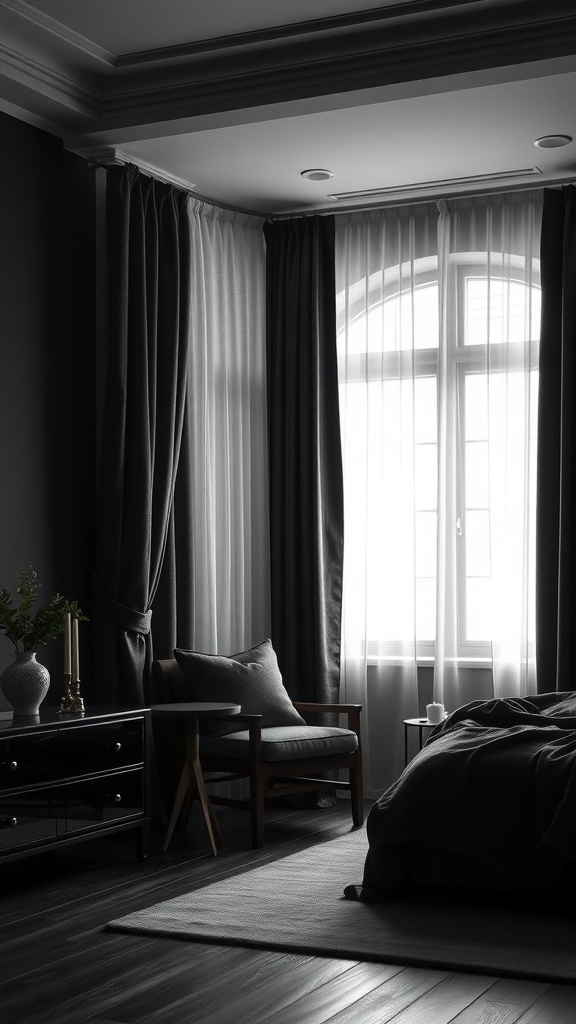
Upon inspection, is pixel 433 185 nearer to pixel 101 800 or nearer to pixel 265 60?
pixel 265 60

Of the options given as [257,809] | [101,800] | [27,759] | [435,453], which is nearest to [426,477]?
[435,453]

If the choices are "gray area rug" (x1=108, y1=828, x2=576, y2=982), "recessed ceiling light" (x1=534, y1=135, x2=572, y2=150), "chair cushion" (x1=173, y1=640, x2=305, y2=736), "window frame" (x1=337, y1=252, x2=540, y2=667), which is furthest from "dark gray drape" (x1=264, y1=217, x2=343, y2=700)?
"gray area rug" (x1=108, y1=828, x2=576, y2=982)

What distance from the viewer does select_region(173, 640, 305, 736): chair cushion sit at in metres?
5.16

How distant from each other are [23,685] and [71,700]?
272mm

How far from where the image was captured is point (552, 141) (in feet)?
16.9

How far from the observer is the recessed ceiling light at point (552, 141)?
16.8 ft

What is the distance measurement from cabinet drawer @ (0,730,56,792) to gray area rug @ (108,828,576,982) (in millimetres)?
642

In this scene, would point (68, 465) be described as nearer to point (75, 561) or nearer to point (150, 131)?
point (75, 561)

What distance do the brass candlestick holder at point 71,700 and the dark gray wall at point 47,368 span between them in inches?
12.3

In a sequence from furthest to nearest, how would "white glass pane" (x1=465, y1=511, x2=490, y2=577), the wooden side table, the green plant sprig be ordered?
"white glass pane" (x1=465, y1=511, x2=490, y2=577) → the wooden side table → the green plant sprig

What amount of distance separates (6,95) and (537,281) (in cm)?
277

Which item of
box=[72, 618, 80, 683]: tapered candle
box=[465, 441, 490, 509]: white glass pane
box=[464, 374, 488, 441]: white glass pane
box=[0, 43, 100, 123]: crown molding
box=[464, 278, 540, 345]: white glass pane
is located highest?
box=[0, 43, 100, 123]: crown molding

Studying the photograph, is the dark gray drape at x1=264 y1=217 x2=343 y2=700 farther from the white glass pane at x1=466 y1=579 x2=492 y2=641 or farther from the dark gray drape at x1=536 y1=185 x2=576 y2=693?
the dark gray drape at x1=536 y1=185 x2=576 y2=693

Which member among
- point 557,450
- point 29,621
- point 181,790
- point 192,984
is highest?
point 557,450
